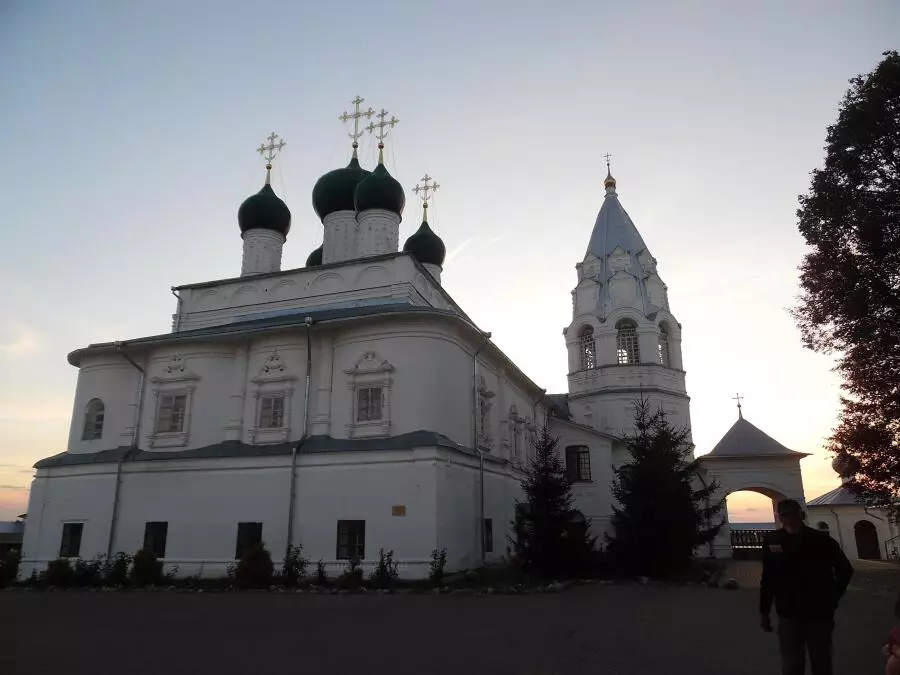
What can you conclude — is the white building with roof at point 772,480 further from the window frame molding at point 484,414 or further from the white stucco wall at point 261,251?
the white stucco wall at point 261,251

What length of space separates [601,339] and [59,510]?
20.9 meters

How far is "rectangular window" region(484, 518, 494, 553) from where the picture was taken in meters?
17.0

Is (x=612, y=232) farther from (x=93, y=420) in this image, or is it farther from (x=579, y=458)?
(x=93, y=420)

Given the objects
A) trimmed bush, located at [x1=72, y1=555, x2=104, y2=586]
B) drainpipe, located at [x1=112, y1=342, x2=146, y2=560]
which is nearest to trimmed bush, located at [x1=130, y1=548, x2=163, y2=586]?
trimmed bush, located at [x1=72, y1=555, x2=104, y2=586]

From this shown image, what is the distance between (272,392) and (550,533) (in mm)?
7866

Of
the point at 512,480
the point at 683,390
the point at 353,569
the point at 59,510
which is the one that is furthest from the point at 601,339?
the point at 59,510

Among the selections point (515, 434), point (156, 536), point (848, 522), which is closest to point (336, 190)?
point (515, 434)

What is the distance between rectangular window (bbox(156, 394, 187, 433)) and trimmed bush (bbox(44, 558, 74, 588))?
155 inches

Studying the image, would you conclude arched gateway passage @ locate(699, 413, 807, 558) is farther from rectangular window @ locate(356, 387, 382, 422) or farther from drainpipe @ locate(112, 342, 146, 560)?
drainpipe @ locate(112, 342, 146, 560)

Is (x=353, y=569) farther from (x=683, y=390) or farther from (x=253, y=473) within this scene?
(x=683, y=390)

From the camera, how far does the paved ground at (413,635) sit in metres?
6.27

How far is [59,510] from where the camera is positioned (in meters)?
17.5

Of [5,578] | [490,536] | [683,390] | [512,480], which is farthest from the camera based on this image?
[683,390]

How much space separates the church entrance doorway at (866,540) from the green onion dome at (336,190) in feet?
87.8
